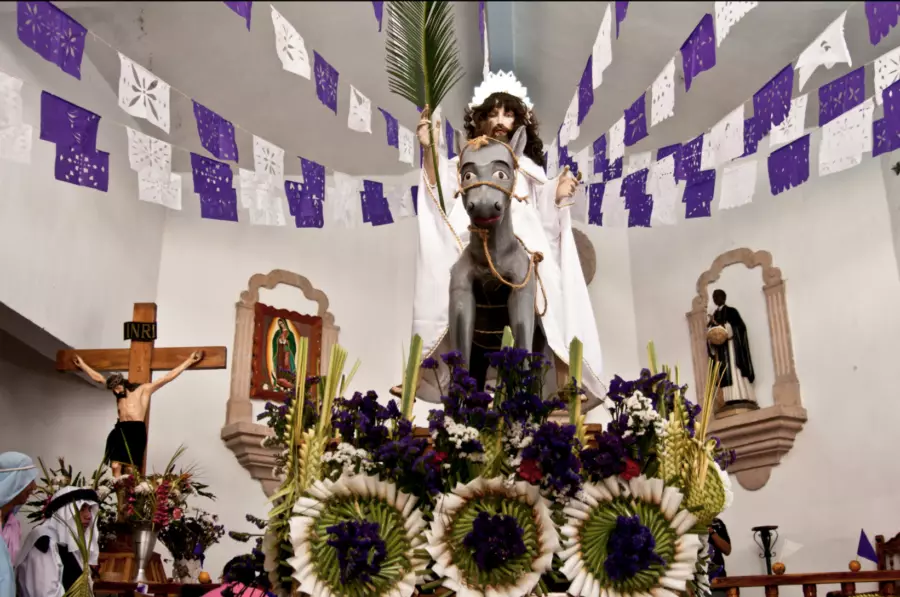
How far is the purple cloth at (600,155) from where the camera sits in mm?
6285

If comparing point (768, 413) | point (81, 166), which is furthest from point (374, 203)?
point (768, 413)

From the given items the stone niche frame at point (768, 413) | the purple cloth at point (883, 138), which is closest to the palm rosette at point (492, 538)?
the purple cloth at point (883, 138)

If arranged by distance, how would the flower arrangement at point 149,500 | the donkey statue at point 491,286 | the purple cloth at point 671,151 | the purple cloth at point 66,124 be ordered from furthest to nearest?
the purple cloth at point 671,151 < the purple cloth at point 66,124 < the flower arrangement at point 149,500 < the donkey statue at point 491,286

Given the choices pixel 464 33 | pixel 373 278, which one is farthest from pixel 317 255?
pixel 464 33

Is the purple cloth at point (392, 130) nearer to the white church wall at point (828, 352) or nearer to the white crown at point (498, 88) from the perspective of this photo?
the white crown at point (498, 88)

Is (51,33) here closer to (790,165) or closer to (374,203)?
(374,203)

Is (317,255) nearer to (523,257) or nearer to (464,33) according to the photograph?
(464,33)

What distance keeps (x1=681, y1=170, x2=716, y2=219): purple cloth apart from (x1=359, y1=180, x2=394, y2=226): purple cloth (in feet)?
6.92

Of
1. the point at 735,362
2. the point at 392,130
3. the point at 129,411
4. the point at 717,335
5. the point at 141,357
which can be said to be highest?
the point at 392,130

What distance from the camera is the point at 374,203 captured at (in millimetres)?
6598

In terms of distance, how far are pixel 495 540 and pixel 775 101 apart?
4.02 meters

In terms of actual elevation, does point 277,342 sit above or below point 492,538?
above

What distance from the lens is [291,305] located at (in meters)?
8.12

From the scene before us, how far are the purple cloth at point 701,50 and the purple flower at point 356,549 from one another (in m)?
3.74
